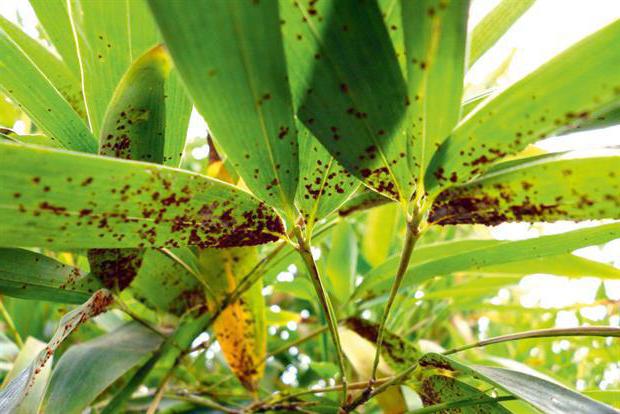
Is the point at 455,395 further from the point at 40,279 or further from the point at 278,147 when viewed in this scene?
the point at 40,279

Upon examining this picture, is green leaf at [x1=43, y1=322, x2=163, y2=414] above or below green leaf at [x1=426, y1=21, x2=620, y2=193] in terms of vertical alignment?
below

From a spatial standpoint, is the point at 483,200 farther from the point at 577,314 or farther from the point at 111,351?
the point at 577,314

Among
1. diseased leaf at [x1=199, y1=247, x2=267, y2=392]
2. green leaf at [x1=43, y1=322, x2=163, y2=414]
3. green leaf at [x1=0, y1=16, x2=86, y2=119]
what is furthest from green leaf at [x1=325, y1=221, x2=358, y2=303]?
green leaf at [x1=0, y1=16, x2=86, y2=119]

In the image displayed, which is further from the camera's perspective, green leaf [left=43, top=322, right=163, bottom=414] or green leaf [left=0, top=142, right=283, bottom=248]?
green leaf [left=43, top=322, right=163, bottom=414]

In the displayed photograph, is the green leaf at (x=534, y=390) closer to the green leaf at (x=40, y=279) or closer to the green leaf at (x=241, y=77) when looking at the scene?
the green leaf at (x=241, y=77)

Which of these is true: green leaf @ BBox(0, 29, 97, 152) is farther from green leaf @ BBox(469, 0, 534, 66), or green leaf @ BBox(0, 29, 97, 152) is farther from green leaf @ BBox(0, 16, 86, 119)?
green leaf @ BBox(469, 0, 534, 66)

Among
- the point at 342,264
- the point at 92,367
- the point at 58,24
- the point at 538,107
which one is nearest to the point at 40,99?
the point at 58,24
